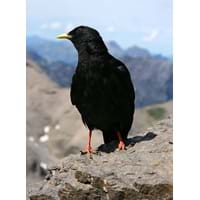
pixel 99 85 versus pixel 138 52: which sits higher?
pixel 138 52

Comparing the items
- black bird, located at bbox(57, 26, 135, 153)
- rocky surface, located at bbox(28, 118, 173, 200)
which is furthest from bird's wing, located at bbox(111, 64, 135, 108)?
rocky surface, located at bbox(28, 118, 173, 200)

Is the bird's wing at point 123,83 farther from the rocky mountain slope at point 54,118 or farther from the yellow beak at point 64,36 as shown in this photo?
the rocky mountain slope at point 54,118

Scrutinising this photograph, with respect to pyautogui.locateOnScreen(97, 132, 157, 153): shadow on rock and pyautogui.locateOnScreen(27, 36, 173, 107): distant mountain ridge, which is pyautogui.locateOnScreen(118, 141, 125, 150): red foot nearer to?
pyautogui.locateOnScreen(97, 132, 157, 153): shadow on rock

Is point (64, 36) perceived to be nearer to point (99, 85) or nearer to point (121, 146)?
point (99, 85)

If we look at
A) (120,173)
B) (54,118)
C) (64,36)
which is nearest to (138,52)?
(64,36)

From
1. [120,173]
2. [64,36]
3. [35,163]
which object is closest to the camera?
[120,173]
